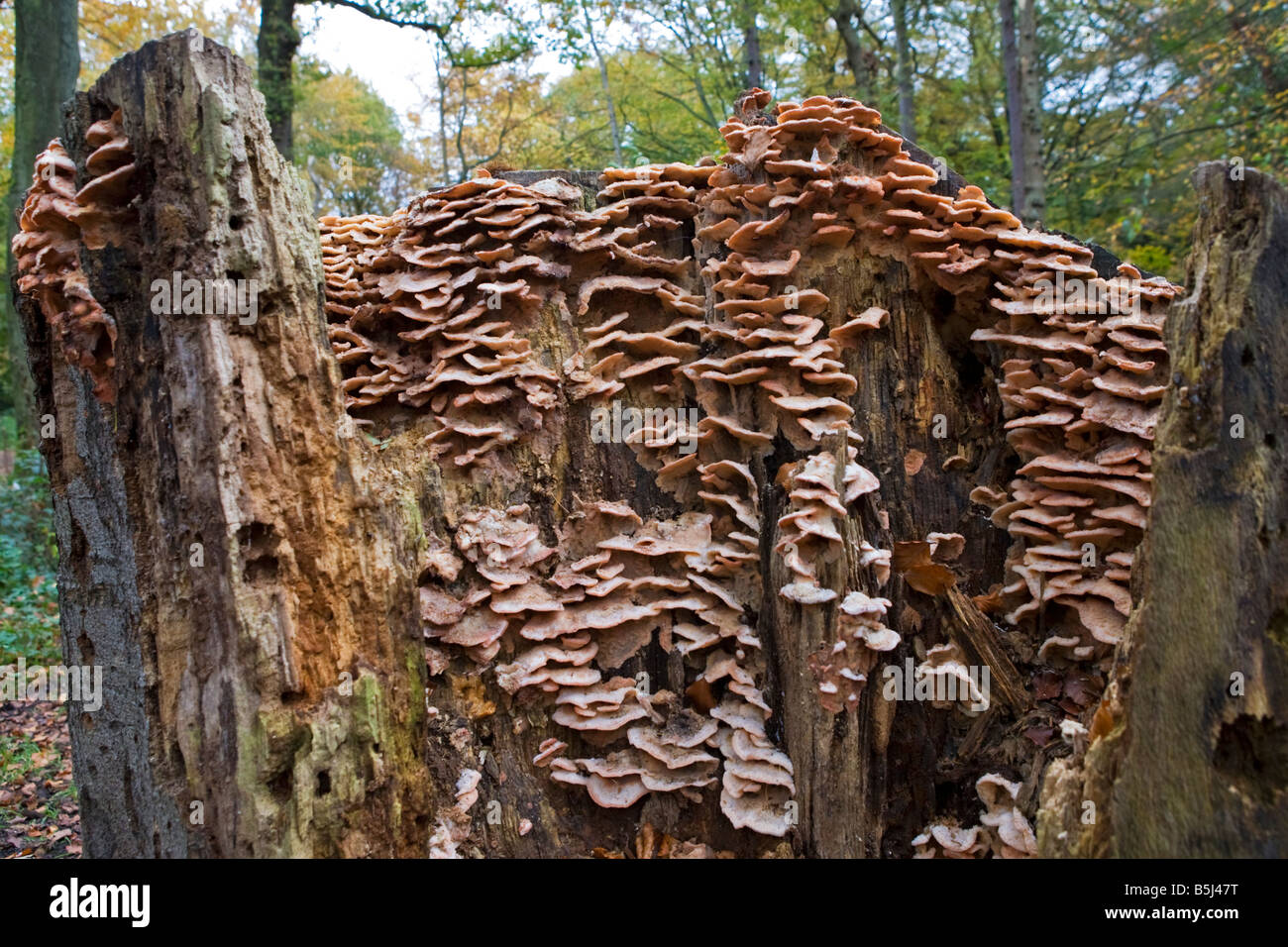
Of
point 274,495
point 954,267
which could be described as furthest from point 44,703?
point 954,267

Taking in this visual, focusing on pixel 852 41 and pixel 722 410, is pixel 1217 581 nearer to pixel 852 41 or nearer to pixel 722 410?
pixel 722 410

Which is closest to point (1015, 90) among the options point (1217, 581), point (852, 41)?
point (852, 41)

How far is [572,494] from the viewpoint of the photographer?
16.5 ft

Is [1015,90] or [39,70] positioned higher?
[39,70]

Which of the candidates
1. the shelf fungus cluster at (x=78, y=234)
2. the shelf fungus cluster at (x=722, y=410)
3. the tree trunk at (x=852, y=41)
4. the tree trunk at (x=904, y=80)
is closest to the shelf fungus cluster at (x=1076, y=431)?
the shelf fungus cluster at (x=722, y=410)

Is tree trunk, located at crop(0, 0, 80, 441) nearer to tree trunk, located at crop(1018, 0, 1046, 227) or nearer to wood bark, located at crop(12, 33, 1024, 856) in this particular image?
wood bark, located at crop(12, 33, 1024, 856)

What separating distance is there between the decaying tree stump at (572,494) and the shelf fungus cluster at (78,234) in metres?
0.02

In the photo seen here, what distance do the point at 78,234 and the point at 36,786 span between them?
5.43 meters

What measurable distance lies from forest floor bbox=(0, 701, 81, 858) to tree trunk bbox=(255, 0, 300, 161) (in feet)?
35.4

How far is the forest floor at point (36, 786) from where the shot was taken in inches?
223

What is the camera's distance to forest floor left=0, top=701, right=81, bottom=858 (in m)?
5.66
